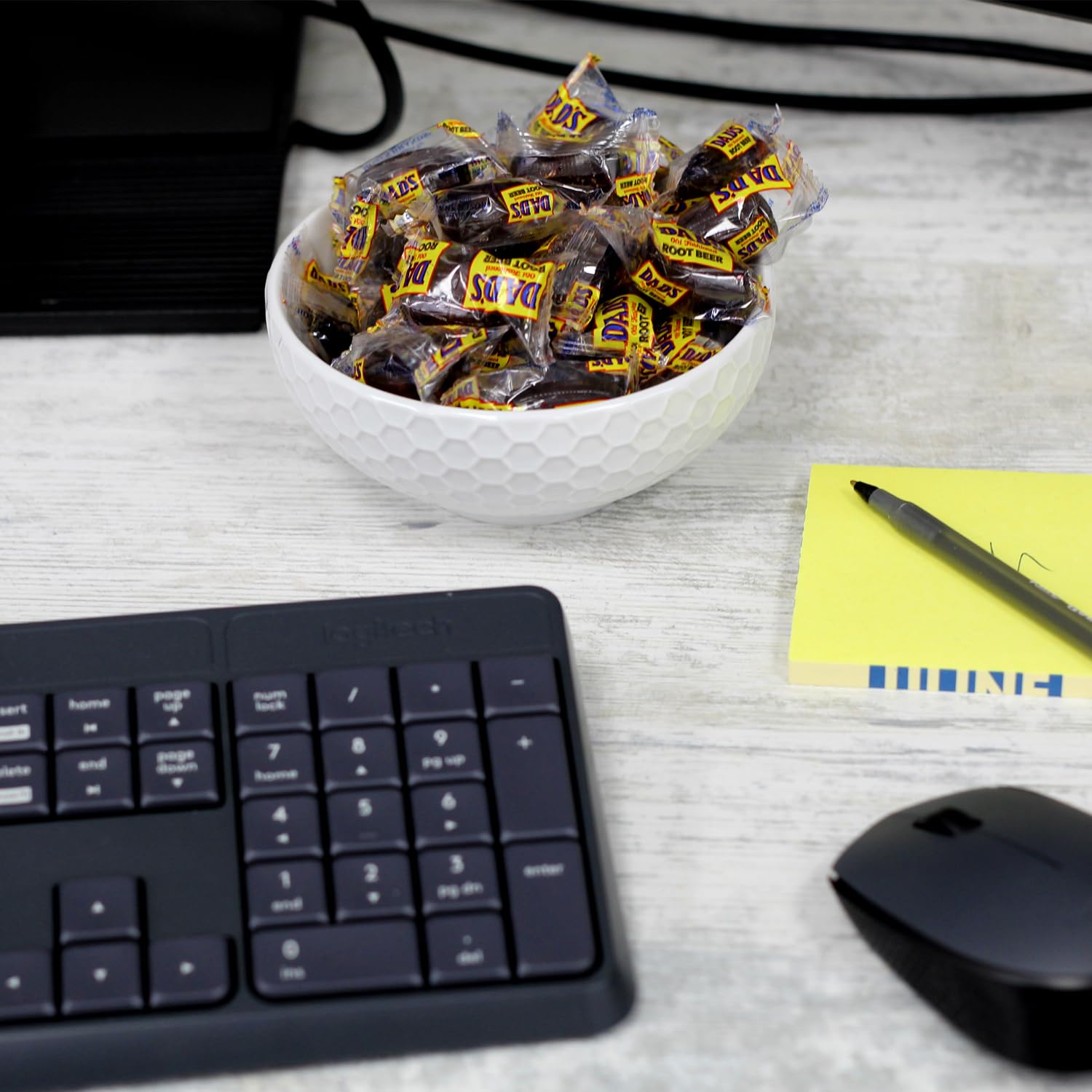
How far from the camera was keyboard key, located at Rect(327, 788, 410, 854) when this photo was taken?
351 mm

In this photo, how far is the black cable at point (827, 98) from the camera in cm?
70

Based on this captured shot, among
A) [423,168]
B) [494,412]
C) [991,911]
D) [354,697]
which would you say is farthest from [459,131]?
[991,911]

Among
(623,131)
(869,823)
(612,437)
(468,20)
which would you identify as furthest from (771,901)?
(468,20)

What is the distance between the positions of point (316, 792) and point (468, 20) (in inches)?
23.0

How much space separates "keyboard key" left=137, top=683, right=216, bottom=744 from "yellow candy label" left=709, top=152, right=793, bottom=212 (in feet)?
0.82

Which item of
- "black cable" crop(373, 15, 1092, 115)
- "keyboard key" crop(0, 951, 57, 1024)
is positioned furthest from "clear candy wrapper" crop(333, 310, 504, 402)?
"black cable" crop(373, 15, 1092, 115)

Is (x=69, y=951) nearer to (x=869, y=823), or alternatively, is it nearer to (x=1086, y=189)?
(x=869, y=823)

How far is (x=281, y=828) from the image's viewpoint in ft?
1.17

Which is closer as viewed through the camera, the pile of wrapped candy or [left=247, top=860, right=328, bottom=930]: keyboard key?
[left=247, top=860, right=328, bottom=930]: keyboard key

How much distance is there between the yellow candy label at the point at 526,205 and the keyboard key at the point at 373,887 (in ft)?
0.77

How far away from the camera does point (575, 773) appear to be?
1.20 feet

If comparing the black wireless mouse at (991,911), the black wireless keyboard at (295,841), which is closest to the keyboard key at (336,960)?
the black wireless keyboard at (295,841)

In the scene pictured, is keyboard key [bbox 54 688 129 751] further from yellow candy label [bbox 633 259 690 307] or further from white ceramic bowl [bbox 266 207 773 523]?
yellow candy label [bbox 633 259 690 307]

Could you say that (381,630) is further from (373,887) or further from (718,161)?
(718,161)
